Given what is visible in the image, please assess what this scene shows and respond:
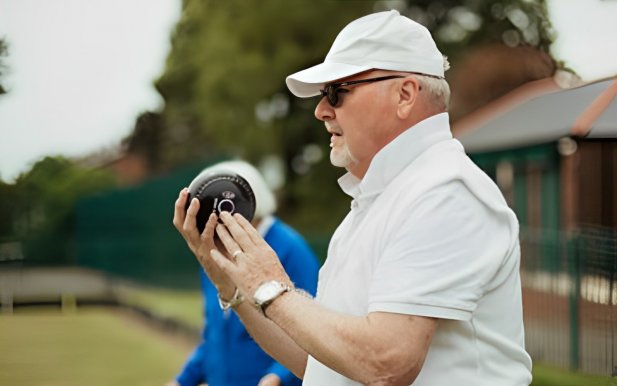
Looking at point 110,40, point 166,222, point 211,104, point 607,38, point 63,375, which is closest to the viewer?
point 607,38

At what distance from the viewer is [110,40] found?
17.5m

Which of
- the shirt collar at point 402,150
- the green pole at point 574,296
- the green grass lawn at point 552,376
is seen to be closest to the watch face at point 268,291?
the shirt collar at point 402,150

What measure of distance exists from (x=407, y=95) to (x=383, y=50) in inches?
4.0

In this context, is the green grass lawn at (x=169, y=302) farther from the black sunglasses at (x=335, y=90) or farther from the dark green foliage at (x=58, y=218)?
the black sunglasses at (x=335, y=90)

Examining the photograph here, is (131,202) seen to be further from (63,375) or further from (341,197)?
(341,197)

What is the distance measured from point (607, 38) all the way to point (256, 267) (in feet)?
6.36

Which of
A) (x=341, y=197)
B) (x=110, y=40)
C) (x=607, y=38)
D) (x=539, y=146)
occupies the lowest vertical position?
(x=607, y=38)

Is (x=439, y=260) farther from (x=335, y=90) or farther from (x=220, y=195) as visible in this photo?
(x=220, y=195)

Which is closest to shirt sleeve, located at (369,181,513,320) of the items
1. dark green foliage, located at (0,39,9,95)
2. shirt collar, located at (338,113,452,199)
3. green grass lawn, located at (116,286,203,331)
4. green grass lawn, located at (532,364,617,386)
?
shirt collar, located at (338,113,452,199)

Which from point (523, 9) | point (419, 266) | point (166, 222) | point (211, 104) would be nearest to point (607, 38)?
point (419, 266)

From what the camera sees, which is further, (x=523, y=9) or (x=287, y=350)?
(x=523, y=9)

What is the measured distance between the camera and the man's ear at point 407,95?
6.09 ft

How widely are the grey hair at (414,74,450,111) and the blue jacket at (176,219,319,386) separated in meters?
1.56

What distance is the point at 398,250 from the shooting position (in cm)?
169
